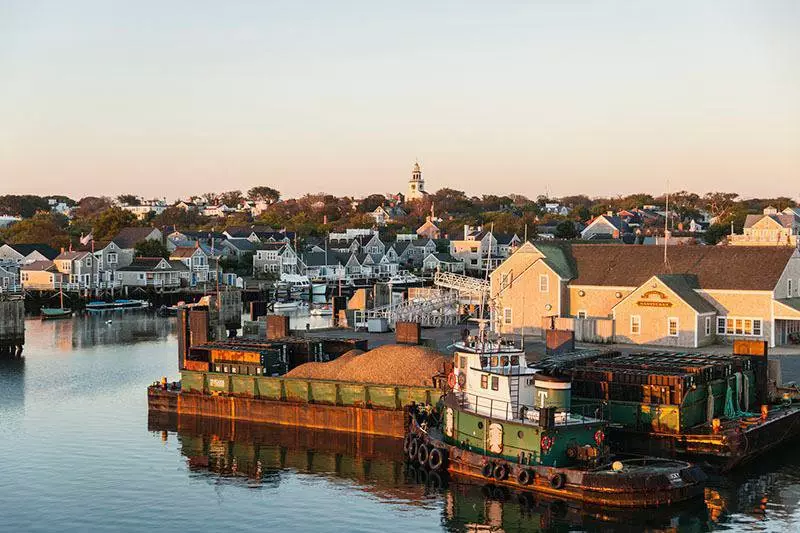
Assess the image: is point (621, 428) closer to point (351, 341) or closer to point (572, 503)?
point (572, 503)

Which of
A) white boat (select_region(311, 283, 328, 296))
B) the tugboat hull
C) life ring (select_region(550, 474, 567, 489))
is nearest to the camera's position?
the tugboat hull

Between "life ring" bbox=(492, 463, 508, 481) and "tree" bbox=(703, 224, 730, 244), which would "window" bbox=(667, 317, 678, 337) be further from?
"tree" bbox=(703, 224, 730, 244)

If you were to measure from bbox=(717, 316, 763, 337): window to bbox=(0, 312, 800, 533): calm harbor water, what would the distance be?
4.53m

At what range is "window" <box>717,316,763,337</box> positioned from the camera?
50.7 m

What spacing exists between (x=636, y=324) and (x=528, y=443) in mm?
23822

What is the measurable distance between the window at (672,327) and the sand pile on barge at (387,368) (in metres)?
15.8

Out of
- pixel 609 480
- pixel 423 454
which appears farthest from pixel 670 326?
pixel 609 480

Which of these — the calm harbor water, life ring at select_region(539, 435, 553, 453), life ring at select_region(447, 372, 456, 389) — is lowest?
the calm harbor water

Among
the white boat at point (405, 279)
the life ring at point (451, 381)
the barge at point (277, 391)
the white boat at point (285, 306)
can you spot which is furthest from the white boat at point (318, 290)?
the life ring at point (451, 381)

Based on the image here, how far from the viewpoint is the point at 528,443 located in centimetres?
2975

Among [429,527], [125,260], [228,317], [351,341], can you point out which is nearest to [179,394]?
[351,341]

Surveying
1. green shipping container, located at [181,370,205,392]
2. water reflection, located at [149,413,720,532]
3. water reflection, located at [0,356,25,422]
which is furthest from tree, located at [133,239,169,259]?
water reflection, located at [149,413,720,532]

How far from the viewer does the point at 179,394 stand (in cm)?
4322

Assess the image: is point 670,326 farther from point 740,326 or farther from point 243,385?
point 243,385
